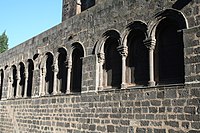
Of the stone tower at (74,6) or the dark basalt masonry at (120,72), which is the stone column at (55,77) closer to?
the dark basalt masonry at (120,72)

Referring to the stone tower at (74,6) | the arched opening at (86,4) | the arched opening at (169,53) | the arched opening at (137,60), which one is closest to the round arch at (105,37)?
the arched opening at (137,60)

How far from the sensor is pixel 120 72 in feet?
24.9

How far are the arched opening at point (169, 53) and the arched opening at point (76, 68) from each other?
3.13 metres

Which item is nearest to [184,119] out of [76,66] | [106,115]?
[106,115]

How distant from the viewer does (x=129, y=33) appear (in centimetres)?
731

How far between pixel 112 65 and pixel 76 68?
1.86 m

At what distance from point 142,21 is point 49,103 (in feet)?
16.7

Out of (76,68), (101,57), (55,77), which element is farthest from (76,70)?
(101,57)

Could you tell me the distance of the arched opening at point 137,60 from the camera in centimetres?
698

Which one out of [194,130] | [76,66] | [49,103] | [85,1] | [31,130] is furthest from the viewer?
[85,1]

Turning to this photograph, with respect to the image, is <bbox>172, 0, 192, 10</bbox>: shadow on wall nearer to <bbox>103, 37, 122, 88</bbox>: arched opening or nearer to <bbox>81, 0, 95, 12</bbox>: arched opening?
<bbox>103, 37, 122, 88</bbox>: arched opening

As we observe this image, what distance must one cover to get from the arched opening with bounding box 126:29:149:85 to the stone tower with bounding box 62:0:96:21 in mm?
7338

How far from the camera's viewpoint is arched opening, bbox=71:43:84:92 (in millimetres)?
9117

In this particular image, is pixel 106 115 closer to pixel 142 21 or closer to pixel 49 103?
pixel 142 21
